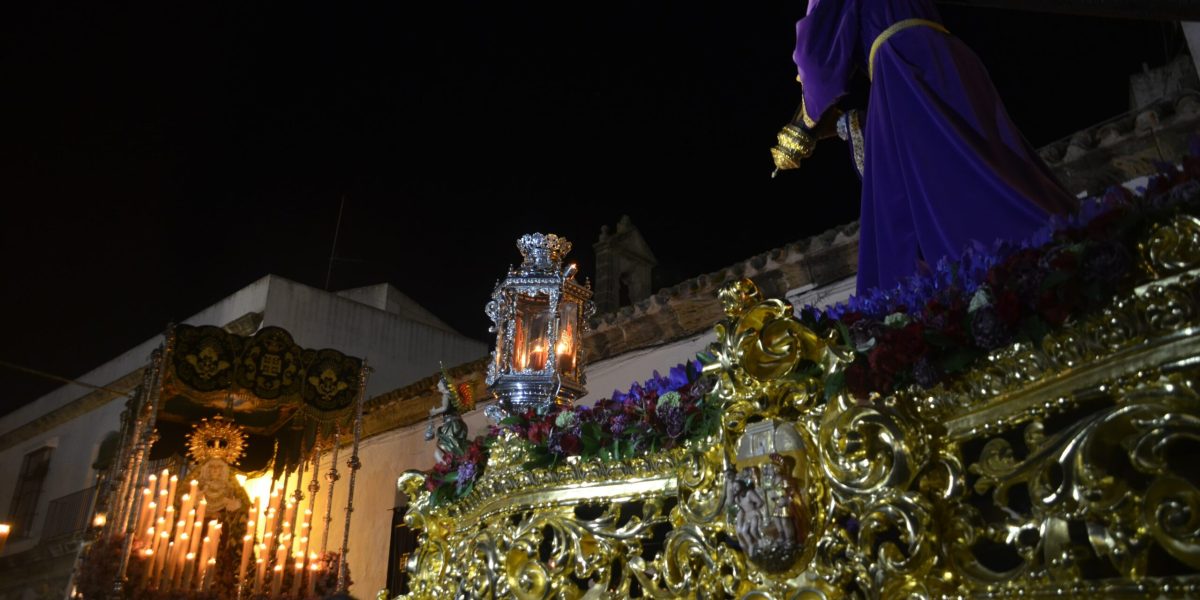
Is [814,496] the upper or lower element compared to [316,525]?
lower

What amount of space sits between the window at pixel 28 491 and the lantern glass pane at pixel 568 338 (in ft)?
→ 58.6

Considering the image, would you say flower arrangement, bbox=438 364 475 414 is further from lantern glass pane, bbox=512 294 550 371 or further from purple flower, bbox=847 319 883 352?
purple flower, bbox=847 319 883 352

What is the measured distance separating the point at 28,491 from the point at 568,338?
61.5 feet

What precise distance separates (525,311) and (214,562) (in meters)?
5.67

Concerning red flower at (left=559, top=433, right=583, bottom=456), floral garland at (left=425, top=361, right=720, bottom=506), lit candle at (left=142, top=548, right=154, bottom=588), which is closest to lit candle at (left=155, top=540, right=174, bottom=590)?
lit candle at (left=142, top=548, right=154, bottom=588)

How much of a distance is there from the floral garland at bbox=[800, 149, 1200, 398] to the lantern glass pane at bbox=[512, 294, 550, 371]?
2.02 metres

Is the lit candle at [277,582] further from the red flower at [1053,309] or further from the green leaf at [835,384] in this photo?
the red flower at [1053,309]

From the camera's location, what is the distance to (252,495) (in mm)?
9469

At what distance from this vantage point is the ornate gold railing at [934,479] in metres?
1.35

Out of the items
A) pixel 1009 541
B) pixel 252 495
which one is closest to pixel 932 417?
pixel 1009 541

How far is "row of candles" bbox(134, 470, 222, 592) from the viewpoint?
7.44 m

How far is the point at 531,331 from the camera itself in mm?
4004

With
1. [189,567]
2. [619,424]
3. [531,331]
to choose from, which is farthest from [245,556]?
[619,424]

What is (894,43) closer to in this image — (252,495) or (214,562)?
(214,562)
